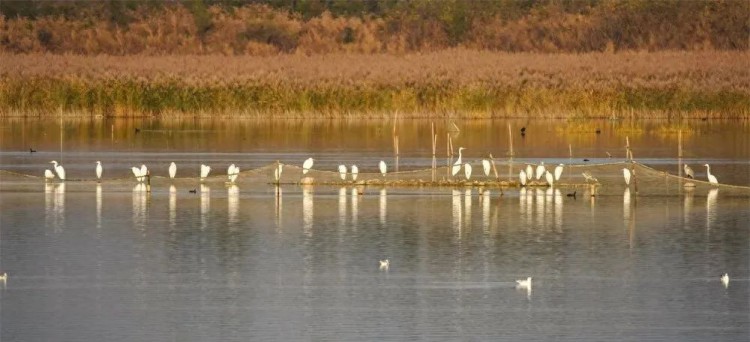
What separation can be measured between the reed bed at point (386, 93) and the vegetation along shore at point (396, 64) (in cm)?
4

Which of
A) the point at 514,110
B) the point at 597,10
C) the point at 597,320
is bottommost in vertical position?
the point at 597,320

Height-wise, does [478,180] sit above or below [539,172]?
below

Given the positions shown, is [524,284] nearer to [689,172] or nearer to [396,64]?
[689,172]

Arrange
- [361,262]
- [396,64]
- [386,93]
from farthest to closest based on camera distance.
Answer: [396,64]
[386,93]
[361,262]

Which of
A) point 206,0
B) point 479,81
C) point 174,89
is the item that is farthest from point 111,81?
point 206,0

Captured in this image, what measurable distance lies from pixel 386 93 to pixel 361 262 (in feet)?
78.8

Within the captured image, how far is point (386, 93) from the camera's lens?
126 ft

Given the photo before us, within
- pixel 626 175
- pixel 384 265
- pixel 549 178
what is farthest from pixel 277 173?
pixel 384 265

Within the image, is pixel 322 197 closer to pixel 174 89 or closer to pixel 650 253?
pixel 650 253

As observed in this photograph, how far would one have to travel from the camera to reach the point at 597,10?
61.6m

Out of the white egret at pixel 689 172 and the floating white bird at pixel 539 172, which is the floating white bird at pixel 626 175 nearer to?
the floating white bird at pixel 539 172

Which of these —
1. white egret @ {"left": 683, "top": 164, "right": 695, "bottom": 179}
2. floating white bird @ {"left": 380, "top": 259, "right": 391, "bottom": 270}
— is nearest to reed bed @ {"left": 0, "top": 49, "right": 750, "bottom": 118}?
white egret @ {"left": 683, "top": 164, "right": 695, "bottom": 179}

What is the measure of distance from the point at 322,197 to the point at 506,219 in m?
3.15

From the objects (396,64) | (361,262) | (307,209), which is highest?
(396,64)
